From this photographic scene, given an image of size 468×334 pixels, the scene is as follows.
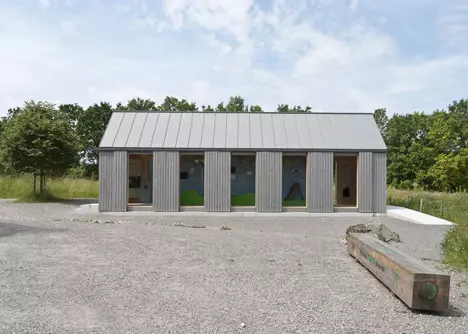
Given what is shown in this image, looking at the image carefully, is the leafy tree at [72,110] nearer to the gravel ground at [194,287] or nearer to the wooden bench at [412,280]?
the gravel ground at [194,287]

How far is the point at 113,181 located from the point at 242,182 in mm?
4793

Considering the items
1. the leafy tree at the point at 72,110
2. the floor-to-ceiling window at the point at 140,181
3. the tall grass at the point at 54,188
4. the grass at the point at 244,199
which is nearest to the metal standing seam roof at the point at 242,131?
the floor-to-ceiling window at the point at 140,181

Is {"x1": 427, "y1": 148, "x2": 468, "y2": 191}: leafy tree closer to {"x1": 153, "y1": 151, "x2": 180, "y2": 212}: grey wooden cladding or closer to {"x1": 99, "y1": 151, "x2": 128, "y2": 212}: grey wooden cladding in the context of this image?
{"x1": 153, "y1": 151, "x2": 180, "y2": 212}: grey wooden cladding

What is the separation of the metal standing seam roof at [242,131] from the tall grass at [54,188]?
7.25 m

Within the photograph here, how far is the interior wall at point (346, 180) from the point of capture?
66.1ft

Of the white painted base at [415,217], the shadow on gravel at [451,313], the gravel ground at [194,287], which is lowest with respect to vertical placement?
the white painted base at [415,217]

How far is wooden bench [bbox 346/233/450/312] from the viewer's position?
4.93 m

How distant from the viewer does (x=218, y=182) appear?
16.8m

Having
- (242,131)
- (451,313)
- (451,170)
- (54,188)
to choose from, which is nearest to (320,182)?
(242,131)

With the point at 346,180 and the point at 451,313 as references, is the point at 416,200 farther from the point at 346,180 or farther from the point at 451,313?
the point at 451,313

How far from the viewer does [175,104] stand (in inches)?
1572

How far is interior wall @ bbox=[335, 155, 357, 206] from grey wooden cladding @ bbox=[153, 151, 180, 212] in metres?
7.60

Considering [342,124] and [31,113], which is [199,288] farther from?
[31,113]

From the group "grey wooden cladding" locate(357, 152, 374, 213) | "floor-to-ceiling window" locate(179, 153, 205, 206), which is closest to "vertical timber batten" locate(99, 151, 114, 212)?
"floor-to-ceiling window" locate(179, 153, 205, 206)
